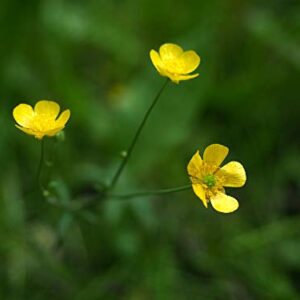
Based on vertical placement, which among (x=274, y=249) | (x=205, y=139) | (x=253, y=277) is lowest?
(x=253, y=277)

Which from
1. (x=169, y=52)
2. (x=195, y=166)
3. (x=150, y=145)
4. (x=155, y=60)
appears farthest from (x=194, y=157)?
(x=150, y=145)

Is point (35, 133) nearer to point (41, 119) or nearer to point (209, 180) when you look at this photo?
point (41, 119)

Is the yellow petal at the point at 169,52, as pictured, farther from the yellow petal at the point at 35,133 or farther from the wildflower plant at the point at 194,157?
the yellow petal at the point at 35,133

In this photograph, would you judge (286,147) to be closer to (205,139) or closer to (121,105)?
(205,139)

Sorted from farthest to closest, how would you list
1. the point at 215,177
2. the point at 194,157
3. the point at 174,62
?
1. the point at 174,62
2. the point at 215,177
3. the point at 194,157

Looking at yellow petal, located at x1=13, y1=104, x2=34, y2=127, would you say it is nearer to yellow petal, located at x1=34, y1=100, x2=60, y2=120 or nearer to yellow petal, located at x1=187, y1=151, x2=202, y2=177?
yellow petal, located at x1=34, y1=100, x2=60, y2=120

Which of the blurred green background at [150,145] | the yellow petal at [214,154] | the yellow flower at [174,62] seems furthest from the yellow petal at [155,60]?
the blurred green background at [150,145]

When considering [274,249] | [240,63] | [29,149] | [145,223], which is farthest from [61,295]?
[240,63]

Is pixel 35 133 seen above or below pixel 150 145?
below
